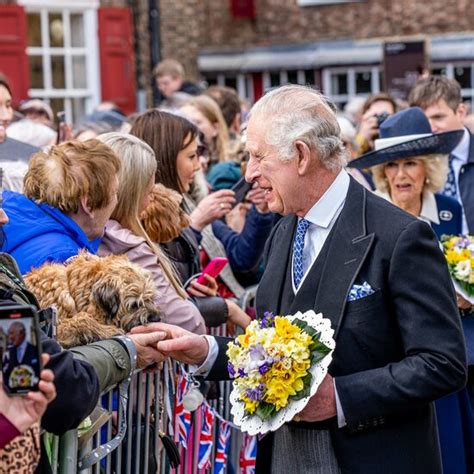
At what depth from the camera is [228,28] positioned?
25.2m

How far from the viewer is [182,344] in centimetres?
422

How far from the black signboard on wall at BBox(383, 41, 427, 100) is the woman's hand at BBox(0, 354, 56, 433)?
46.2 feet

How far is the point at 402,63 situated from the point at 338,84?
797 cm

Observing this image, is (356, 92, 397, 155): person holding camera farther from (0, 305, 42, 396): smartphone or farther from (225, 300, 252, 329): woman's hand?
(0, 305, 42, 396): smartphone

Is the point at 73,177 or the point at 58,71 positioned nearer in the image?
the point at 73,177

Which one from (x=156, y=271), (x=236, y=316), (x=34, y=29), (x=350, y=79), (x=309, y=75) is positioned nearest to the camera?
(x=156, y=271)

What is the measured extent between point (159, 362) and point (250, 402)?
76cm

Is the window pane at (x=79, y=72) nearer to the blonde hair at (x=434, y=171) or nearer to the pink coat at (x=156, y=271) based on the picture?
the blonde hair at (x=434, y=171)

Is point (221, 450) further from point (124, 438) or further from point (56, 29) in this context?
point (56, 29)

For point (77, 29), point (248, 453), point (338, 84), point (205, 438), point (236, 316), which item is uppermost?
point (77, 29)

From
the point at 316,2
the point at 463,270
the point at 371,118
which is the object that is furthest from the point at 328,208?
the point at 316,2

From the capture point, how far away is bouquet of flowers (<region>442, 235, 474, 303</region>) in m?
6.08

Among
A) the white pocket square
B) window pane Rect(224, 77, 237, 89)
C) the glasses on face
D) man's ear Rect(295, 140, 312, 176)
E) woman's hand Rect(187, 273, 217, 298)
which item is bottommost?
woman's hand Rect(187, 273, 217, 298)

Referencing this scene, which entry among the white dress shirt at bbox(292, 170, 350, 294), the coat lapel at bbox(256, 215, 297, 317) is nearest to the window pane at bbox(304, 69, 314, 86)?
the coat lapel at bbox(256, 215, 297, 317)
